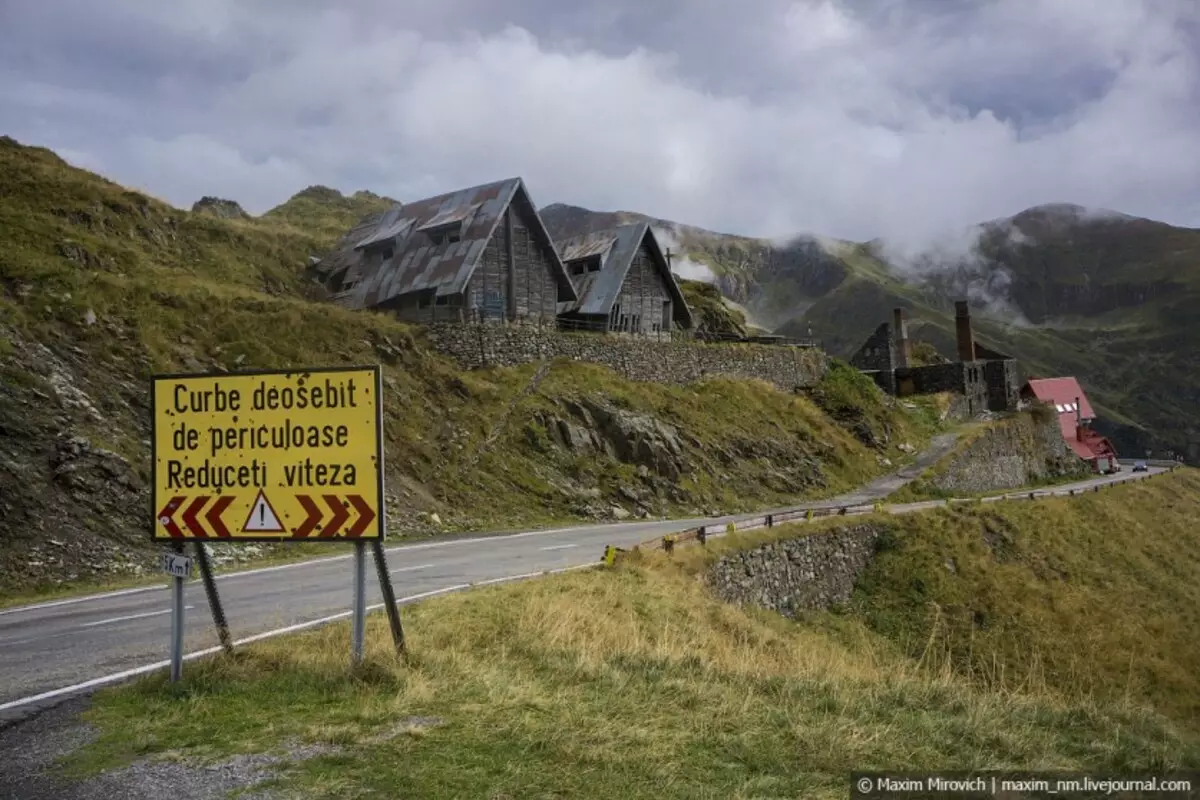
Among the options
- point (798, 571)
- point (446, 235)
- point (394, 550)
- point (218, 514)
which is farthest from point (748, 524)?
point (446, 235)

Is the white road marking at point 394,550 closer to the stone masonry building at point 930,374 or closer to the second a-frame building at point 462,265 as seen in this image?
the second a-frame building at point 462,265

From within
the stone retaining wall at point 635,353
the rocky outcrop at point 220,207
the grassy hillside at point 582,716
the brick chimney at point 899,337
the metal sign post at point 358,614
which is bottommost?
the grassy hillside at point 582,716

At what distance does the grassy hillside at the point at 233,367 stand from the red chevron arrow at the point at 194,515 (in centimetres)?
768

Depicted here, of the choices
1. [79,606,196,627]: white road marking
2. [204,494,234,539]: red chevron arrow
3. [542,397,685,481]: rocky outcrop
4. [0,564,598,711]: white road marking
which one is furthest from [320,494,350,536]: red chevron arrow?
[542,397,685,481]: rocky outcrop

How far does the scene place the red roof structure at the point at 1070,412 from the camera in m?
76.1

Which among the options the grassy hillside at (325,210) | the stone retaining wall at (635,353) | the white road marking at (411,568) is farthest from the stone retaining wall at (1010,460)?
the grassy hillside at (325,210)

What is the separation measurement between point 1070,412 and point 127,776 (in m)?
88.7

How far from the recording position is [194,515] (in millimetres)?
8156

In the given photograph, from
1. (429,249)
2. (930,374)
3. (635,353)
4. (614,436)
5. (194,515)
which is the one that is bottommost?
(194,515)

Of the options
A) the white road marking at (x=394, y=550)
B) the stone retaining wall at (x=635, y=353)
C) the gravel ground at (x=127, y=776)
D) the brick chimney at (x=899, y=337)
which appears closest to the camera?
the gravel ground at (x=127, y=776)

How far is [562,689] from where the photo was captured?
25.0 ft

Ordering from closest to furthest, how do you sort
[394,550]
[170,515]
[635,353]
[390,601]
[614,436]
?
[170,515] → [390,601] → [394,550] → [614,436] → [635,353]

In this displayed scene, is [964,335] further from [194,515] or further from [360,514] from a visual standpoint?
[194,515]

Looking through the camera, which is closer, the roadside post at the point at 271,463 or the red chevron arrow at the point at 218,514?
the roadside post at the point at 271,463
